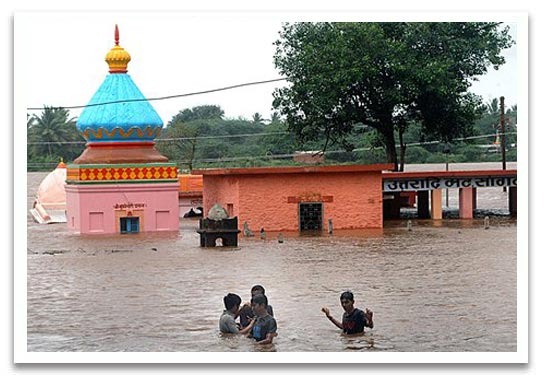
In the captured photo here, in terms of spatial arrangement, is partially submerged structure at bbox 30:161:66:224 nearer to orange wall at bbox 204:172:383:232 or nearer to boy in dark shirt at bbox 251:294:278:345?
orange wall at bbox 204:172:383:232

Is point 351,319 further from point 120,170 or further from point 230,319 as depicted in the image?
point 120,170

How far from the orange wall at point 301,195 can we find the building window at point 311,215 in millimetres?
92

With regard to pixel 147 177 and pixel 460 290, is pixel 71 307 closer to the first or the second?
pixel 460 290

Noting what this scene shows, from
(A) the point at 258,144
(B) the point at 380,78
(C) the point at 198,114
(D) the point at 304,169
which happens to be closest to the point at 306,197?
(D) the point at 304,169

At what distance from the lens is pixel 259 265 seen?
56.7ft

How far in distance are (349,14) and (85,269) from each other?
23.2ft

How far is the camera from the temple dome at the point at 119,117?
23.0 metres

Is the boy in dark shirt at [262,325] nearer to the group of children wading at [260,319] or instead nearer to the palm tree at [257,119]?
the group of children wading at [260,319]

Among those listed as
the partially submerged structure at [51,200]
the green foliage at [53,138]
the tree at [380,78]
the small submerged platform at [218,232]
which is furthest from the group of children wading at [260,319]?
the partially submerged structure at [51,200]
